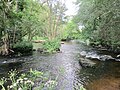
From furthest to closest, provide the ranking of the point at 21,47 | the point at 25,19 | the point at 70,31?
the point at 70,31 < the point at 25,19 < the point at 21,47

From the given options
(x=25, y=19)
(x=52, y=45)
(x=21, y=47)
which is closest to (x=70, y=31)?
(x=52, y=45)

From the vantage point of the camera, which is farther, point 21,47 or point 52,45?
point 52,45

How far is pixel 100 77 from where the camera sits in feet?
41.8

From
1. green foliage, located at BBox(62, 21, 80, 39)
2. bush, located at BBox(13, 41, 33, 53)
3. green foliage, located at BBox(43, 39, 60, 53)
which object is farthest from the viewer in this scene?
green foliage, located at BBox(62, 21, 80, 39)

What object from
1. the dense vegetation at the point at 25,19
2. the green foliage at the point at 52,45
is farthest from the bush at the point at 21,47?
the green foliage at the point at 52,45

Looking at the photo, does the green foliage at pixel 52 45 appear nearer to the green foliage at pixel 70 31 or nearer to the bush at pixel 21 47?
the bush at pixel 21 47

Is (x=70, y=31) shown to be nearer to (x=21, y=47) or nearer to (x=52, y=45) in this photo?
(x=52, y=45)

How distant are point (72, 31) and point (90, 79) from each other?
41940 mm

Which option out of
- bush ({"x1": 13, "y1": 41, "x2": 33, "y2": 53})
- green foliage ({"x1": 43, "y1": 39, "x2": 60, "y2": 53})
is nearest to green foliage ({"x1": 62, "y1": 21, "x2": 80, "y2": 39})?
green foliage ({"x1": 43, "y1": 39, "x2": 60, "y2": 53})

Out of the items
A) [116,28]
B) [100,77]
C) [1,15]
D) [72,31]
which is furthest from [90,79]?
[72,31]

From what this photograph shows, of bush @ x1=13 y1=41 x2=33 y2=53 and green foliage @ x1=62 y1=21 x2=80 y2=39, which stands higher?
green foliage @ x1=62 y1=21 x2=80 y2=39

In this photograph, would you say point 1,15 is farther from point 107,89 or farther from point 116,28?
point 107,89

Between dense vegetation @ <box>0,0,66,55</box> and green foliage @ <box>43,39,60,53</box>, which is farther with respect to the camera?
green foliage @ <box>43,39,60,53</box>

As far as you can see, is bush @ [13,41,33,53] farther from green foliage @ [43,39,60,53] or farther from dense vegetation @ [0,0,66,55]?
green foliage @ [43,39,60,53]
